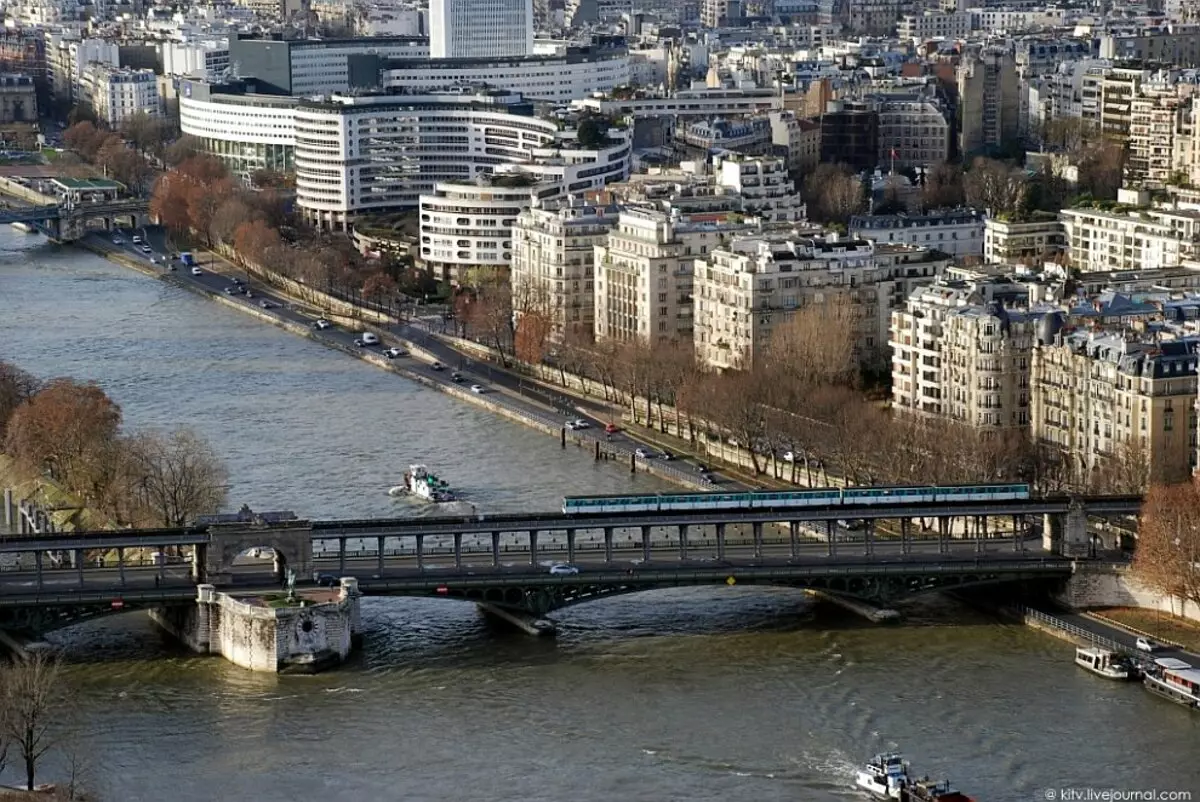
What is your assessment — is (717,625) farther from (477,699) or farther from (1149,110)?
(1149,110)

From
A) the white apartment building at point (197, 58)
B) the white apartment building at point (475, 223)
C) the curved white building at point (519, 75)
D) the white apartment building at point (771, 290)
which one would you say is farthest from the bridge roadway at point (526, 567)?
the white apartment building at point (197, 58)

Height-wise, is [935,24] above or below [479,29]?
below

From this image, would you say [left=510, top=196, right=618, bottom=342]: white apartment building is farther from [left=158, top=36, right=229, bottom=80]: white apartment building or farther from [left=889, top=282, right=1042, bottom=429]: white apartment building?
[left=158, top=36, right=229, bottom=80]: white apartment building

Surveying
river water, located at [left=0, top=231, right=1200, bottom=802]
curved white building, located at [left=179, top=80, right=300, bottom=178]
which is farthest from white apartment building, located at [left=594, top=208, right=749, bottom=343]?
curved white building, located at [left=179, top=80, right=300, bottom=178]

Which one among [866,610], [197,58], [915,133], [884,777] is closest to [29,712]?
[884,777]

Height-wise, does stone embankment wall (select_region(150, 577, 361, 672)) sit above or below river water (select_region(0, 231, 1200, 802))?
above

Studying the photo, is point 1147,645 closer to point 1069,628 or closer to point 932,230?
point 1069,628
